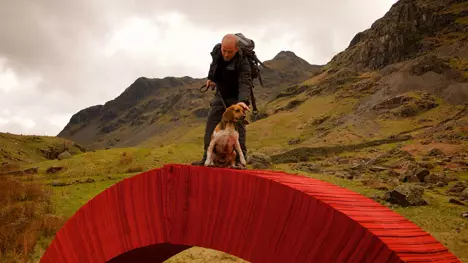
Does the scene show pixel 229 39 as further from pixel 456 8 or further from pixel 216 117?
pixel 456 8

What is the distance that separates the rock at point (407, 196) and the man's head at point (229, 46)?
8.36 metres

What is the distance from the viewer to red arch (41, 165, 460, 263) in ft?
7.84

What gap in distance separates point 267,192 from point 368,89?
5800 centimetres

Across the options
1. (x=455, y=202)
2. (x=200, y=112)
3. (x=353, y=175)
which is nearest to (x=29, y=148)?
(x=353, y=175)

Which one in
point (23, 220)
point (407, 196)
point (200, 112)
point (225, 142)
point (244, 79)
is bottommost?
point (407, 196)

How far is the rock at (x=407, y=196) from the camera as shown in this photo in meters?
11.0

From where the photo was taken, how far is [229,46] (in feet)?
14.7

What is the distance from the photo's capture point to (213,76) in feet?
15.9

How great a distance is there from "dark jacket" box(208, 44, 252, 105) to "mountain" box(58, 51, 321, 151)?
3200 inches

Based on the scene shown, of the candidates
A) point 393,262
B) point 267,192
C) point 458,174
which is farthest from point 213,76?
point 458,174

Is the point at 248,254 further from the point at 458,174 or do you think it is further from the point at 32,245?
the point at 458,174

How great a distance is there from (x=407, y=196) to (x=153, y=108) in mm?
142482

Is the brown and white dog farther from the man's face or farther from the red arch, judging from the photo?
the red arch

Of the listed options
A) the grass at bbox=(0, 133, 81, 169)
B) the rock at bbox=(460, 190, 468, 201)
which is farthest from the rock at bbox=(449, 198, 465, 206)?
the grass at bbox=(0, 133, 81, 169)
